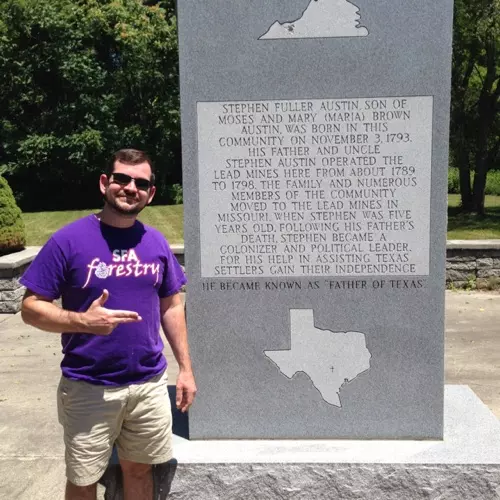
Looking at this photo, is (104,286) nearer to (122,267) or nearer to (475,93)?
(122,267)

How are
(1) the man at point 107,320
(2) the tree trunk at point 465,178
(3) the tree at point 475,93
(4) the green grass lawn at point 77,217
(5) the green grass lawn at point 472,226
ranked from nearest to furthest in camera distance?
1. (1) the man at point 107,320
2. (5) the green grass lawn at point 472,226
3. (4) the green grass lawn at point 77,217
4. (3) the tree at point 475,93
5. (2) the tree trunk at point 465,178

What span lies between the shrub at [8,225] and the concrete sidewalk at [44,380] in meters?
1.15

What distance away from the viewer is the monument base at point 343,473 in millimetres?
3186

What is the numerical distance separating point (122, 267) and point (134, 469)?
991 millimetres

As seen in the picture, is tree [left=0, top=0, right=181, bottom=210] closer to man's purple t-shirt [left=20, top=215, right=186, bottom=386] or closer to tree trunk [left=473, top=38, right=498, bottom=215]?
tree trunk [left=473, top=38, right=498, bottom=215]

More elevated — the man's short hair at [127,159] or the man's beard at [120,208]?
the man's short hair at [127,159]

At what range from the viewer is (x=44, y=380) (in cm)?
586

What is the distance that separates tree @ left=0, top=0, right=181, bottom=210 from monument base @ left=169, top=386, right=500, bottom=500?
59.0 feet

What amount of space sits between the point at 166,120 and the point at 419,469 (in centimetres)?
1918

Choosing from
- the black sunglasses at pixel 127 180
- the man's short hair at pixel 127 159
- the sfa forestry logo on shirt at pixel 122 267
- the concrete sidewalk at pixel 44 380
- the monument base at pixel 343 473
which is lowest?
the concrete sidewalk at pixel 44 380

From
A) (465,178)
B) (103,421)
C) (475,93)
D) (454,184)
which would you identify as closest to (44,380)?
(103,421)

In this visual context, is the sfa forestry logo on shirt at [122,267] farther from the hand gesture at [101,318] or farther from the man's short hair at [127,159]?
the man's short hair at [127,159]

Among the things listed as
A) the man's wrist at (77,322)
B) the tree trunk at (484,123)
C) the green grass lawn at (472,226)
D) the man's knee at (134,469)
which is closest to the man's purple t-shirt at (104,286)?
the man's wrist at (77,322)

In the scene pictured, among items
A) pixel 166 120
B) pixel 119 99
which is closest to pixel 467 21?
pixel 166 120
